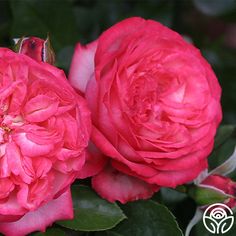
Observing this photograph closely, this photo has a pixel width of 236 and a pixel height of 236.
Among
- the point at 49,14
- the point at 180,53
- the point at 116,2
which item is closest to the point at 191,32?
the point at 116,2

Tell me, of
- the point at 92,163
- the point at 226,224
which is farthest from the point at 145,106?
the point at 226,224

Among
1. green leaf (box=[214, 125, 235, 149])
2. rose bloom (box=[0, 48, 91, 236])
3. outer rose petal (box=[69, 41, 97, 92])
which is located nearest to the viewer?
rose bloom (box=[0, 48, 91, 236])

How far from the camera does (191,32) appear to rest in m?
1.16

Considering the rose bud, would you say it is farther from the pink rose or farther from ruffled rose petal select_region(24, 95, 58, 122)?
the pink rose

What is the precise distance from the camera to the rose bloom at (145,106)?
57 centimetres

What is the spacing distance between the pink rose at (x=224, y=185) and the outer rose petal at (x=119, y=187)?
0.07 meters

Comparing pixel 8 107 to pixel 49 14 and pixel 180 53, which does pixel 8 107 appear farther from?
pixel 49 14

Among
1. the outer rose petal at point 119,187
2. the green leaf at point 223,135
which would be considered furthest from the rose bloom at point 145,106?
the green leaf at point 223,135

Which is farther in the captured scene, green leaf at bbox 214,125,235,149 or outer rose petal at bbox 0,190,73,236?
green leaf at bbox 214,125,235,149

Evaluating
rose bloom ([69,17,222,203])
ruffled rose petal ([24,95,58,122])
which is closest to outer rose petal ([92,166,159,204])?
rose bloom ([69,17,222,203])

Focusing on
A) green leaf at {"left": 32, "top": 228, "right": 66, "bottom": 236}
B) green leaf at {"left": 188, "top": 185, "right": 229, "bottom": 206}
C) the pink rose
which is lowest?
green leaf at {"left": 32, "top": 228, "right": 66, "bottom": 236}

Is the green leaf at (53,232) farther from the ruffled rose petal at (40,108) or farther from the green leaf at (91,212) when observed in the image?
the ruffled rose petal at (40,108)

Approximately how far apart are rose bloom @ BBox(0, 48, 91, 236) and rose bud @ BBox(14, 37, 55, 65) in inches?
1.6

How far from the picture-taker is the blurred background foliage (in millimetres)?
746
